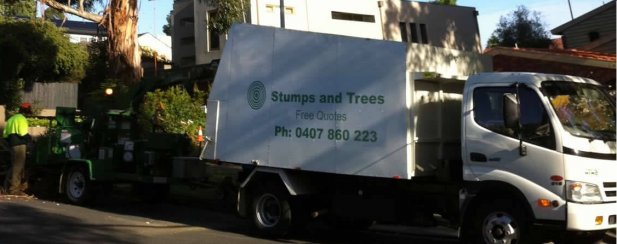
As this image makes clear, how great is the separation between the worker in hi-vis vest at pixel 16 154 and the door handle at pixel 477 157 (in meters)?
9.23

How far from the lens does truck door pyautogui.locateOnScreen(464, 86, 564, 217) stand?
7832 millimetres

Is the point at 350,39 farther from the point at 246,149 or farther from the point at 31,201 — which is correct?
the point at 31,201

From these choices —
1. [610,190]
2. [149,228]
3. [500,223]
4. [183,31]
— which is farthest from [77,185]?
[183,31]

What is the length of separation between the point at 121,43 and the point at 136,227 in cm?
753

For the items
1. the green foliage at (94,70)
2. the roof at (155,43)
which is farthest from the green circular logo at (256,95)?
the roof at (155,43)

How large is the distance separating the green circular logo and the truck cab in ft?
10.0

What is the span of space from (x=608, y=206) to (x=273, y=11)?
27.4 m

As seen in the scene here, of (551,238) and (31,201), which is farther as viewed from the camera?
(31,201)

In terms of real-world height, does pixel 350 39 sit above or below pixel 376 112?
above

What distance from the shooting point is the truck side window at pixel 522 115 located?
26.1ft

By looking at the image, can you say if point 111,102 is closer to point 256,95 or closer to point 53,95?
point 256,95

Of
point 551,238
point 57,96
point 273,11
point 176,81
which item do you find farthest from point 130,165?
point 273,11

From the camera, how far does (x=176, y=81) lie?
1329 centimetres

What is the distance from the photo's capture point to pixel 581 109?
815 cm
